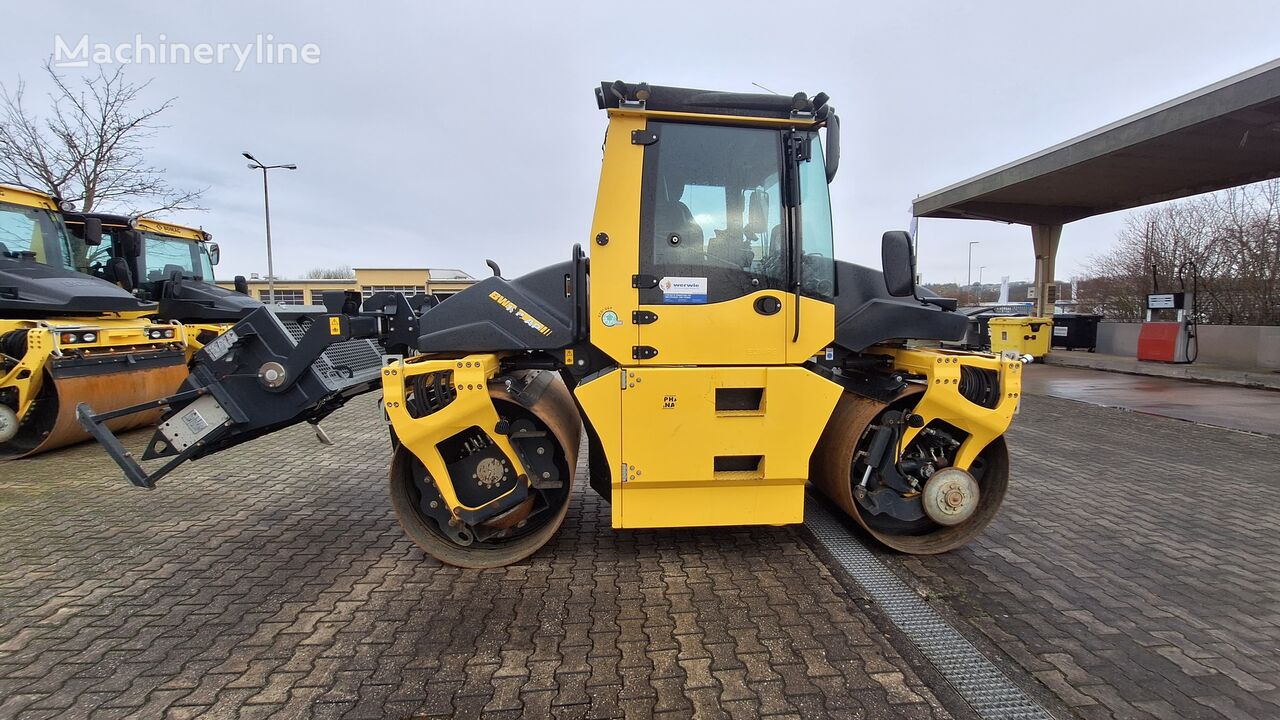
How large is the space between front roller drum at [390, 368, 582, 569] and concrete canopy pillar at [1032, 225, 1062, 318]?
2097cm

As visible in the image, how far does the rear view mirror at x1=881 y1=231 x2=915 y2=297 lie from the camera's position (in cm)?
316

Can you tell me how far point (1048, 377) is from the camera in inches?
513

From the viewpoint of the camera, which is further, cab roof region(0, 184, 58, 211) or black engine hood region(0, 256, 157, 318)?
cab roof region(0, 184, 58, 211)

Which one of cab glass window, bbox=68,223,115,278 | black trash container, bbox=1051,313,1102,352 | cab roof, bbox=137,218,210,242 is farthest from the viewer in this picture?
black trash container, bbox=1051,313,1102,352

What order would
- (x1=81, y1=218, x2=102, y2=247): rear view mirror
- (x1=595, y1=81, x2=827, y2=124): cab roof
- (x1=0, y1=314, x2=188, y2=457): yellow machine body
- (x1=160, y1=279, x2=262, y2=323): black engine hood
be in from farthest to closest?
(x1=160, y1=279, x2=262, y2=323): black engine hood < (x1=81, y1=218, x2=102, y2=247): rear view mirror < (x1=0, y1=314, x2=188, y2=457): yellow machine body < (x1=595, y1=81, x2=827, y2=124): cab roof

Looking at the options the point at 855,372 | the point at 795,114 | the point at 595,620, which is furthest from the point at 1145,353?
the point at 595,620

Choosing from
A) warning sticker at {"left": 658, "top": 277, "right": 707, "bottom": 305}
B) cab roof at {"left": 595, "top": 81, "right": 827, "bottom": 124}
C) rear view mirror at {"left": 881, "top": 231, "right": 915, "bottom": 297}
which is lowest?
warning sticker at {"left": 658, "top": 277, "right": 707, "bottom": 305}

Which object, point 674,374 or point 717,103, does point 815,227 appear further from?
point 674,374

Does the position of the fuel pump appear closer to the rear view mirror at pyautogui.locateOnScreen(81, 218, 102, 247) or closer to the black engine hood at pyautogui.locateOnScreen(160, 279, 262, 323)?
the black engine hood at pyautogui.locateOnScreen(160, 279, 262, 323)

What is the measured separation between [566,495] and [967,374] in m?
2.67

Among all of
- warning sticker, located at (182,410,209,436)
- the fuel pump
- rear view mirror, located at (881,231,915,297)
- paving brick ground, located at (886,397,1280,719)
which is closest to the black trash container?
the fuel pump

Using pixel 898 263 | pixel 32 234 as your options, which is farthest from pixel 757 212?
pixel 32 234

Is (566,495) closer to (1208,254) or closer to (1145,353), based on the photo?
(1145,353)

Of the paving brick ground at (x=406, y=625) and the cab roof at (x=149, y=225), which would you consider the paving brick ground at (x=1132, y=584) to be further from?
the cab roof at (x=149, y=225)
